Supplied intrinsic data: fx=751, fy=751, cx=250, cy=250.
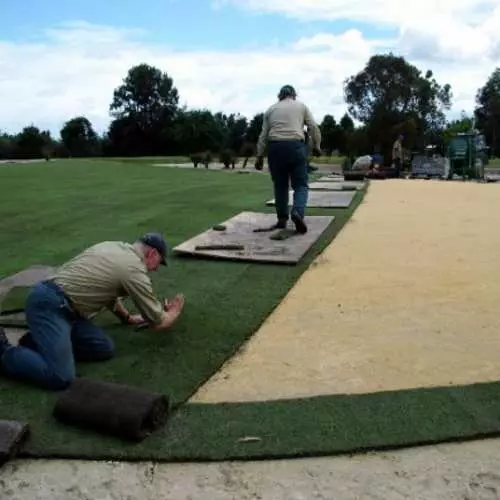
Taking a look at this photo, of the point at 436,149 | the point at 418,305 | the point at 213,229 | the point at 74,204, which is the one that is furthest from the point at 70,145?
the point at 418,305

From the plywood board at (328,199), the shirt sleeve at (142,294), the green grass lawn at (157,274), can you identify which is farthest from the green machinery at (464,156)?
the shirt sleeve at (142,294)

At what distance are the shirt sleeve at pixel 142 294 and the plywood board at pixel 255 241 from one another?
2621mm

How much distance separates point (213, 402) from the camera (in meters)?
3.61

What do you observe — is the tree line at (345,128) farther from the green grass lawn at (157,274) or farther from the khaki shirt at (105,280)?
the khaki shirt at (105,280)

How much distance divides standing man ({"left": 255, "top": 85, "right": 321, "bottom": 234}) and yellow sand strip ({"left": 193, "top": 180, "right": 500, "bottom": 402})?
0.68 metres

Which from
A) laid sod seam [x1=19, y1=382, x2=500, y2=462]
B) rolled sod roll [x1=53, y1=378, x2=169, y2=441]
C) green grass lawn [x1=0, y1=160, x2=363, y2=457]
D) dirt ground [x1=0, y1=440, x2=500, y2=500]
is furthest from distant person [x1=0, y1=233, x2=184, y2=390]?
dirt ground [x1=0, y1=440, x2=500, y2=500]

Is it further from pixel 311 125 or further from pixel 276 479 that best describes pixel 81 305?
pixel 311 125

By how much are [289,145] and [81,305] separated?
4516 millimetres

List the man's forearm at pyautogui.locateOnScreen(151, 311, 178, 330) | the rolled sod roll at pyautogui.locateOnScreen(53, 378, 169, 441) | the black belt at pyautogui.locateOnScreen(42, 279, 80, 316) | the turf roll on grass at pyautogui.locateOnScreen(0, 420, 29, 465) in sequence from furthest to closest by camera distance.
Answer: the man's forearm at pyautogui.locateOnScreen(151, 311, 178, 330) → the black belt at pyautogui.locateOnScreen(42, 279, 80, 316) → the rolled sod roll at pyautogui.locateOnScreen(53, 378, 169, 441) → the turf roll on grass at pyautogui.locateOnScreen(0, 420, 29, 465)

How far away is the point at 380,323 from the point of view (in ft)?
16.4

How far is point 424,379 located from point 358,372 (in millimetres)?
349

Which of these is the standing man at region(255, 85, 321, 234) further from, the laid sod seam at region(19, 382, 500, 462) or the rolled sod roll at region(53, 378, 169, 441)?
the rolled sod roll at region(53, 378, 169, 441)

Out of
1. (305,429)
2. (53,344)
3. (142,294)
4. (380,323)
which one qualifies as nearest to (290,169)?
(380,323)

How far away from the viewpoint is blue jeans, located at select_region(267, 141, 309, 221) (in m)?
8.20
